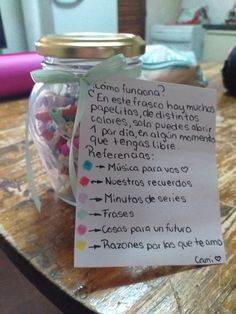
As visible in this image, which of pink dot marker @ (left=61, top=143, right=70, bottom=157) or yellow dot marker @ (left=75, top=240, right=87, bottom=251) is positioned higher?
pink dot marker @ (left=61, top=143, right=70, bottom=157)

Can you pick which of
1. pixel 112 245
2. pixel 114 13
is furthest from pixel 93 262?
pixel 114 13

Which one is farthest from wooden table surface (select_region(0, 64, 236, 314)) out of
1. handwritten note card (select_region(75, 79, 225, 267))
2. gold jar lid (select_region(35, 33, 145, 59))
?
gold jar lid (select_region(35, 33, 145, 59))

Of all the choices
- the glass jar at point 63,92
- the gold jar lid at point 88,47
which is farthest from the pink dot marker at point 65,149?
the gold jar lid at point 88,47

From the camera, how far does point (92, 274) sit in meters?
0.29

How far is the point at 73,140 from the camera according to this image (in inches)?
12.5

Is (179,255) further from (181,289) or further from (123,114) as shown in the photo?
(123,114)

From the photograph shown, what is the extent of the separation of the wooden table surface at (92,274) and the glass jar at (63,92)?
53 mm

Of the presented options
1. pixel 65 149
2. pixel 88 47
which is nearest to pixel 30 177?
pixel 65 149

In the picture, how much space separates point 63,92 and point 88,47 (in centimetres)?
7

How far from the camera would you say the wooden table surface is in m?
0.25

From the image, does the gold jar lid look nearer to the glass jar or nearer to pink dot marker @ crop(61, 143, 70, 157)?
the glass jar

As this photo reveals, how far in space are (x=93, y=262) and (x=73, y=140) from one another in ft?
0.42

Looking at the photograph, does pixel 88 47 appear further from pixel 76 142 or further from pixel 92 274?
pixel 92 274

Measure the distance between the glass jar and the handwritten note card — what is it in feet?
0.10
